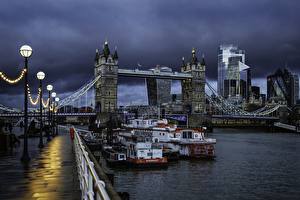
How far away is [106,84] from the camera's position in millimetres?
134625

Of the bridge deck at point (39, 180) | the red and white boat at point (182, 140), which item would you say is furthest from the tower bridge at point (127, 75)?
the bridge deck at point (39, 180)

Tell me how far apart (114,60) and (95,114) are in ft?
85.1

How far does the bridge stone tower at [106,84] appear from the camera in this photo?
134m

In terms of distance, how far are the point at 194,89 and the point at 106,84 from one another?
37.9 metres

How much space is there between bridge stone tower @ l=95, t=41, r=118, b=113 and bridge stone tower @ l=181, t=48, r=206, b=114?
3177 centimetres

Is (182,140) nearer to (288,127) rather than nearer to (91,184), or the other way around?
(91,184)

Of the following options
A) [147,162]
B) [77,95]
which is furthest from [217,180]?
[77,95]

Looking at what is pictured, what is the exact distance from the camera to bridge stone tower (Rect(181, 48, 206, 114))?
6097 inches

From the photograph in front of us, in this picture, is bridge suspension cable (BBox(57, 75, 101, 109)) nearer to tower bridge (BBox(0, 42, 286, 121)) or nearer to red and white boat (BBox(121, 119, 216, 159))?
tower bridge (BBox(0, 42, 286, 121))

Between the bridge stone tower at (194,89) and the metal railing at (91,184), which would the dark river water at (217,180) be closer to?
the metal railing at (91,184)

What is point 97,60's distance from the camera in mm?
148125

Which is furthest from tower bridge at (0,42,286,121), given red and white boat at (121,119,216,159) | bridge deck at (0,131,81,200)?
bridge deck at (0,131,81,200)

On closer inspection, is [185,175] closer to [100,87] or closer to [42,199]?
[42,199]

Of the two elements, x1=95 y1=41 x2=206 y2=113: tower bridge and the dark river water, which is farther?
x1=95 y1=41 x2=206 y2=113: tower bridge
